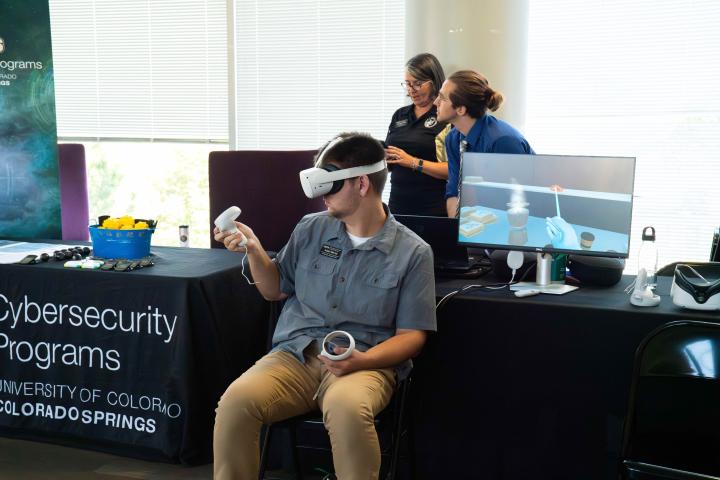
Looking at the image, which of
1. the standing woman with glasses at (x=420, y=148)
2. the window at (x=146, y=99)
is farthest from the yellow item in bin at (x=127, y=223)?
the window at (x=146, y=99)

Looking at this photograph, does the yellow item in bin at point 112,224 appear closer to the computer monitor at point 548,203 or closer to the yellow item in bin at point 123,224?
the yellow item in bin at point 123,224

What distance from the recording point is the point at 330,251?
2262 millimetres

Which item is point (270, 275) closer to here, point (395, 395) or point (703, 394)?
point (395, 395)

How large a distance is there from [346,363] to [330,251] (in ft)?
1.21

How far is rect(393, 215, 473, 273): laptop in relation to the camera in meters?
2.53

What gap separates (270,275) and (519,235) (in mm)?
780

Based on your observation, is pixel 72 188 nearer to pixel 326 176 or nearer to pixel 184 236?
pixel 184 236

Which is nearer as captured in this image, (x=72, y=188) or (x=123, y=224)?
(x=123, y=224)

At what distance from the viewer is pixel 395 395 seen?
2152mm

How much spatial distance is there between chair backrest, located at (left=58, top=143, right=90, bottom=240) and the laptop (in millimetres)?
1973

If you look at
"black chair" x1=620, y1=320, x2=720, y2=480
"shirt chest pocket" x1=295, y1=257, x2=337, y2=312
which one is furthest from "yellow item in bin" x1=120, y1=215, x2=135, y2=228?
"black chair" x1=620, y1=320, x2=720, y2=480

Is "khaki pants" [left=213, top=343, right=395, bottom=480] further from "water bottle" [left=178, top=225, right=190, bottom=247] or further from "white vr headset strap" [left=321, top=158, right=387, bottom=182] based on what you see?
"water bottle" [left=178, top=225, right=190, bottom=247]

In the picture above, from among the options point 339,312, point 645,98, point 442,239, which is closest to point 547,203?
point 442,239

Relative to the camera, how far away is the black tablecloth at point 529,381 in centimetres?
221
